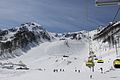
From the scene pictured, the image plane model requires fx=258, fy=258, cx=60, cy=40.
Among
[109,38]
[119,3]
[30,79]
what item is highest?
[109,38]

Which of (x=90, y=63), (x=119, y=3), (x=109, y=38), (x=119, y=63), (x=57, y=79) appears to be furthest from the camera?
(x=109, y=38)

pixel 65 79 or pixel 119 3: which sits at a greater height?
pixel 119 3

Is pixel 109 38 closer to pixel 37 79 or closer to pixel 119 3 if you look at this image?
pixel 37 79

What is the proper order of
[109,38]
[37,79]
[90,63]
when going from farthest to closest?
[109,38]
[90,63]
[37,79]

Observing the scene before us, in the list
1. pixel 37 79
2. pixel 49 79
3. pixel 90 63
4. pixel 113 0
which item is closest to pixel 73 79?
pixel 49 79

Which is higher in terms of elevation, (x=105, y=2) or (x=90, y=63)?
(x=105, y=2)

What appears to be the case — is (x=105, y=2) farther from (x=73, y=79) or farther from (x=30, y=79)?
(x=30, y=79)

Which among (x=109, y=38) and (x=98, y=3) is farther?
(x=109, y=38)

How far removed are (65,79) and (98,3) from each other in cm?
1948

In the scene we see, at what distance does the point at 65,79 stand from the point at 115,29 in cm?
16522

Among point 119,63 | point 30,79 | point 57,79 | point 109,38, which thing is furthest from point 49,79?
point 109,38

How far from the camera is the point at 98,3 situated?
7.28m

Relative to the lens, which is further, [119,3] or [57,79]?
[57,79]

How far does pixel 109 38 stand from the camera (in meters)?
185
